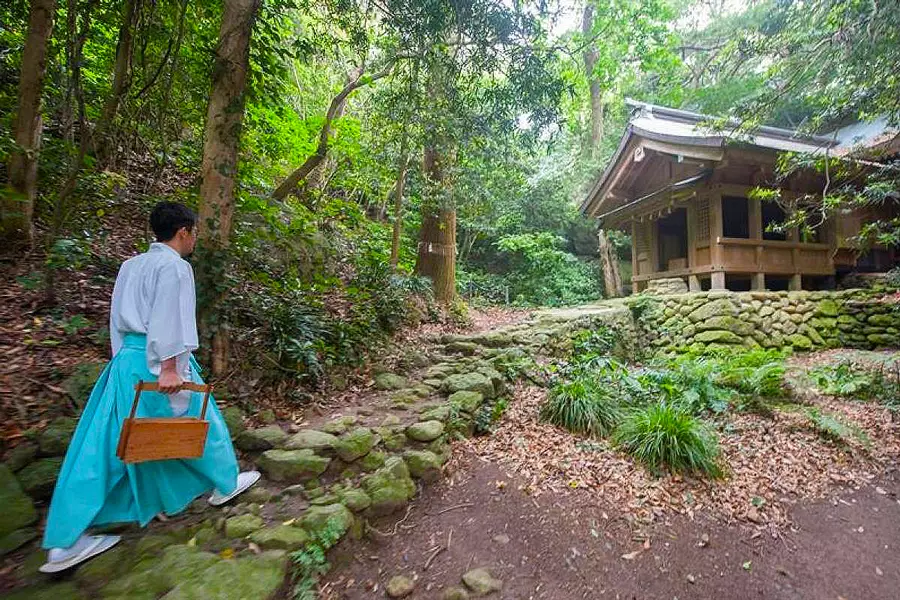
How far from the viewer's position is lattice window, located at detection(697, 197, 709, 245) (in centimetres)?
878

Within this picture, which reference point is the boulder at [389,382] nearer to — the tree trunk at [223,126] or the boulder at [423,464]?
the boulder at [423,464]

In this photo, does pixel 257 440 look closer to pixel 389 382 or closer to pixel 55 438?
pixel 55 438

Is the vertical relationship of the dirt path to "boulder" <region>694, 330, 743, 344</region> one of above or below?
below

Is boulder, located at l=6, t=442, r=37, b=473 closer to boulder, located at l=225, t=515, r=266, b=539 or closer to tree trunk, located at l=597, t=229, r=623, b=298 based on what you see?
boulder, located at l=225, t=515, r=266, b=539

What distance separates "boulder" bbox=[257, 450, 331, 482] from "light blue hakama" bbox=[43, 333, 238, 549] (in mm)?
364

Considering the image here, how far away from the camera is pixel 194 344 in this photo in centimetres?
191

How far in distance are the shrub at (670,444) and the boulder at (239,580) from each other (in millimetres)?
3117

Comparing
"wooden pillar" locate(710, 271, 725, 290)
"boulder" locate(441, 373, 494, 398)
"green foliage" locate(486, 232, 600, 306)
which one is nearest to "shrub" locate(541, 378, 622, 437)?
"boulder" locate(441, 373, 494, 398)

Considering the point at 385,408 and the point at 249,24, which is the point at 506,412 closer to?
the point at 385,408

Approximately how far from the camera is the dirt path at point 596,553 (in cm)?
229

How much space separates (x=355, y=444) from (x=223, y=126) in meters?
2.73

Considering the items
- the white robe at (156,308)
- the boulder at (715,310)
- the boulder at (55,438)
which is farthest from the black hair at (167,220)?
the boulder at (715,310)

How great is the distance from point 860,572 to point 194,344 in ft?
15.3

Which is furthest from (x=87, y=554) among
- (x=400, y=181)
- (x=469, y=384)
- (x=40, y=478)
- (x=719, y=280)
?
(x=719, y=280)
